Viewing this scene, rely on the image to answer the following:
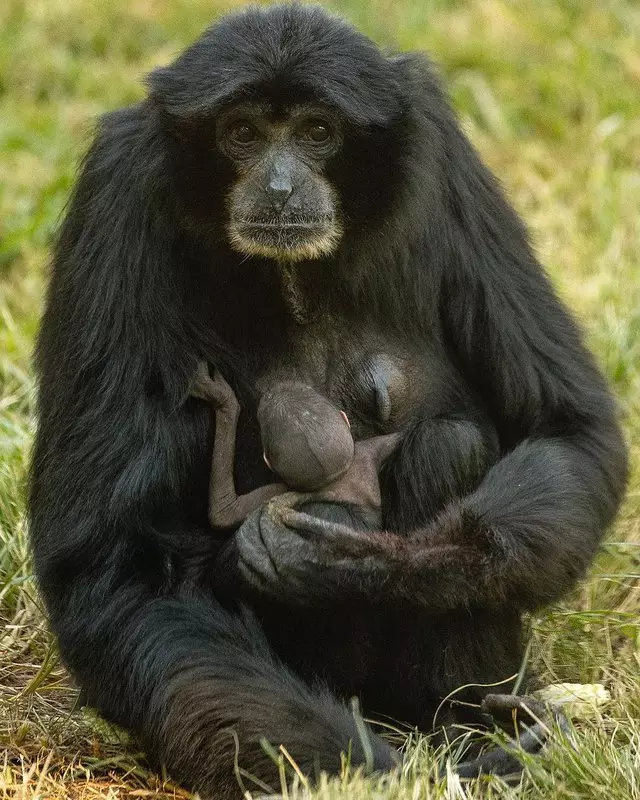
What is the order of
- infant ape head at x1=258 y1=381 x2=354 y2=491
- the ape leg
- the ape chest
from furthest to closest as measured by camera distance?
the ape chest, infant ape head at x1=258 y1=381 x2=354 y2=491, the ape leg

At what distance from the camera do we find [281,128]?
5.54m

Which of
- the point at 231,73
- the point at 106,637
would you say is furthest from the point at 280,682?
the point at 231,73

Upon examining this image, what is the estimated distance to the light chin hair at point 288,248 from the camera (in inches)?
219

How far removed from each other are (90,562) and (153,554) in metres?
0.25

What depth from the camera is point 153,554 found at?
557 centimetres

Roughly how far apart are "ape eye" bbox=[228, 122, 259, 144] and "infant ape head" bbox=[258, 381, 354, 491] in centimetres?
105

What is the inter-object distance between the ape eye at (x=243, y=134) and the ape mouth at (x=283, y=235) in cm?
33

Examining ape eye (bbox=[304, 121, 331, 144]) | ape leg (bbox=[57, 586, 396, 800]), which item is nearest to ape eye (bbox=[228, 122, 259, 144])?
ape eye (bbox=[304, 121, 331, 144])

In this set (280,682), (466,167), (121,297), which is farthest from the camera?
(466,167)

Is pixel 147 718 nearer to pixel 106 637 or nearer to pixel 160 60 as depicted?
pixel 106 637

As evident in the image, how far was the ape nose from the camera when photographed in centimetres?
553

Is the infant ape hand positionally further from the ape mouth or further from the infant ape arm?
the ape mouth

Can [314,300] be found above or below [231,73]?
below

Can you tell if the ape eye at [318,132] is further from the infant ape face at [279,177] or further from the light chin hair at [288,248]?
the light chin hair at [288,248]
